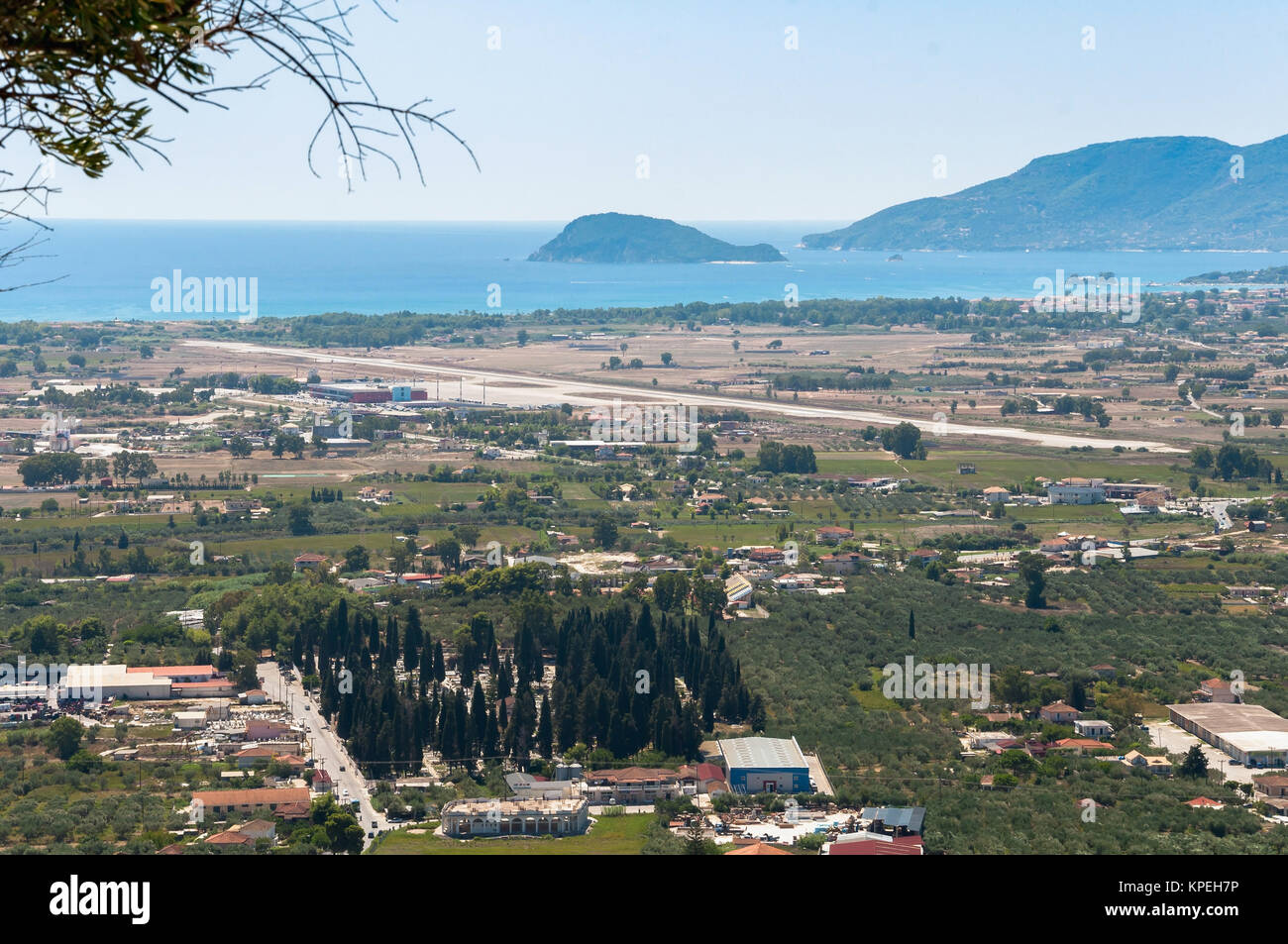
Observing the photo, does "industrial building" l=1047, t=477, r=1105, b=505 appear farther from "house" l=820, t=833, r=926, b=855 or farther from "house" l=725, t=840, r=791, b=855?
"house" l=725, t=840, r=791, b=855

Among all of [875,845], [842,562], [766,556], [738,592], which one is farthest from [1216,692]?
[766,556]

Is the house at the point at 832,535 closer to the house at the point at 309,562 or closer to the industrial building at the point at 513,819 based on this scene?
the house at the point at 309,562

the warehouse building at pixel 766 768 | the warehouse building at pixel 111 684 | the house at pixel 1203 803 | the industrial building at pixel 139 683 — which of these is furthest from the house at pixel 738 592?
the house at pixel 1203 803

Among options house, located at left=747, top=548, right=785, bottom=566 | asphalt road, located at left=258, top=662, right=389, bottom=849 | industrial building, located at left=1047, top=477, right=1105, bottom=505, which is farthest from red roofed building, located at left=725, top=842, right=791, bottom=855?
industrial building, located at left=1047, top=477, right=1105, bottom=505

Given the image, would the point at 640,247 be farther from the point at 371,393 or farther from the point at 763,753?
the point at 763,753

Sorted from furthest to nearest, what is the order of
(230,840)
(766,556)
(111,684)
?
(766,556) < (111,684) < (230,840)
